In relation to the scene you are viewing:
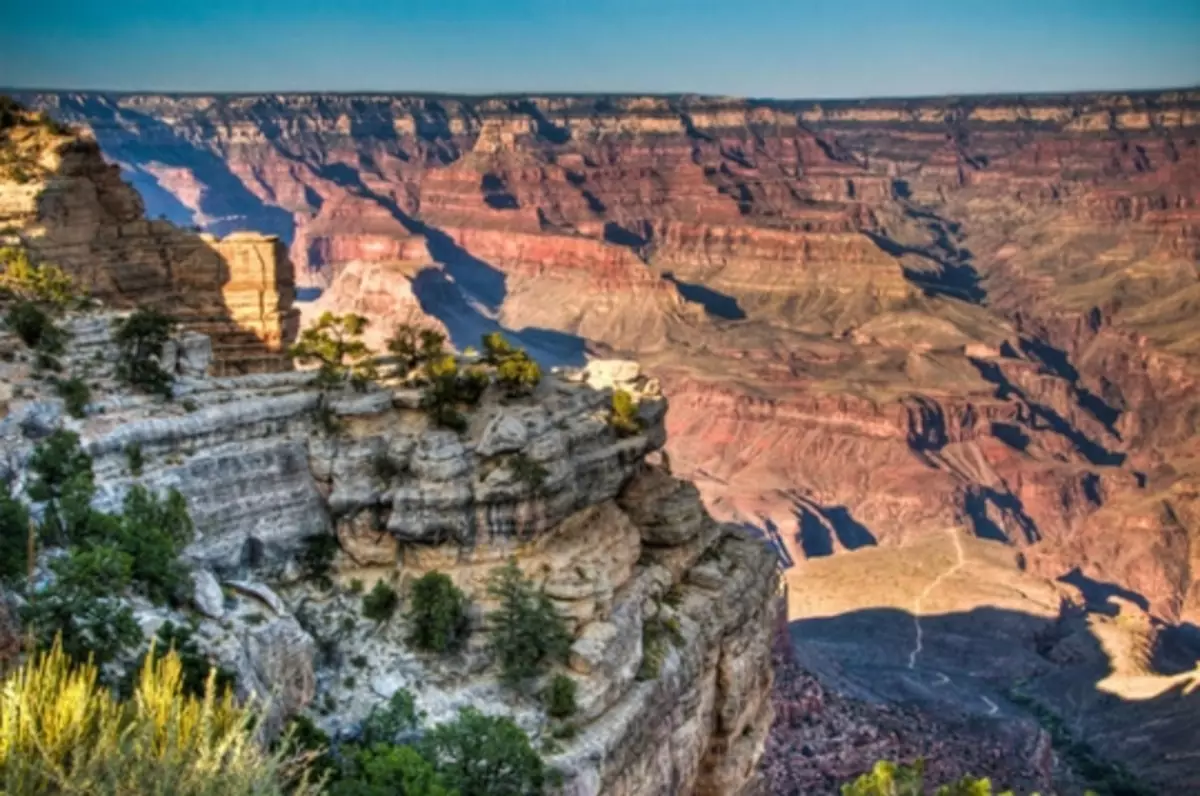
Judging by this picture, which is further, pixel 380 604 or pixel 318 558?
pixel 318 558

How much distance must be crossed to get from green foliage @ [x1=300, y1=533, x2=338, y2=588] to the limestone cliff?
0.15m

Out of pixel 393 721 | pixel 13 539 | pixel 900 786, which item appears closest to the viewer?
pixel 13 539

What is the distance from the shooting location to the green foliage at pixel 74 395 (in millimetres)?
34250

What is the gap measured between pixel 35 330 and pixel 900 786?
25571 mm

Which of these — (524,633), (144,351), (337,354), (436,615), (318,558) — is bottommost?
(524,633)

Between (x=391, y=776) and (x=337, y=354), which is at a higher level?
(x=337, y=354)

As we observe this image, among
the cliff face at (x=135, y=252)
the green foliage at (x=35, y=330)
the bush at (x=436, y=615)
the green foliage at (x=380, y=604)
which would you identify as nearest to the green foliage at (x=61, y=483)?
the green foliage at (x=35, y=330)

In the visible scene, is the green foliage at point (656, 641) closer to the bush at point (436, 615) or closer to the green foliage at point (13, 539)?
the bush at point (436, 615)

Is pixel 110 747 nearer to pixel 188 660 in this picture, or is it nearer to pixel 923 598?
pixel 188 660

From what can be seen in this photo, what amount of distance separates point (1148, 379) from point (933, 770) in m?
134

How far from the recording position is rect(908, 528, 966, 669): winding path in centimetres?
8962

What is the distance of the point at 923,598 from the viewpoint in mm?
97000

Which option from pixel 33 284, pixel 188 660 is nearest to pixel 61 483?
pixel 188 660

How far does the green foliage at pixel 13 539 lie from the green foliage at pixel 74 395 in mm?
4586
